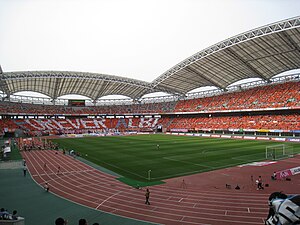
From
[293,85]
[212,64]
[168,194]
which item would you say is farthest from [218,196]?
[293,85]

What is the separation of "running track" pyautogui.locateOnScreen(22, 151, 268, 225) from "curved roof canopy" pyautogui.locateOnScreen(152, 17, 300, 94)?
34.1 m

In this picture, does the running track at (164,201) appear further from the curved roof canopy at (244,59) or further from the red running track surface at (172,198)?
the curved roof canopy at (244,59)

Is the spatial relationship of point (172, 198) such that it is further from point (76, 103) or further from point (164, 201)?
point (76, 103)

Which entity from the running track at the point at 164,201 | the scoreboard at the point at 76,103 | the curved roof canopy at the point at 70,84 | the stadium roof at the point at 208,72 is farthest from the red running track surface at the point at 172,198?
the scoreboard at the point at 76,103

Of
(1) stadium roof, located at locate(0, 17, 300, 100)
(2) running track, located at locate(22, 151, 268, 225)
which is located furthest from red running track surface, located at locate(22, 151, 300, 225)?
(1) stadium roof, located at locate(0, 17, 300, 100)

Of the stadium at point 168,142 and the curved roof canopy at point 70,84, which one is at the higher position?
the curved roof canopy at point 70,84

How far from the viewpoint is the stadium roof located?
43.4m

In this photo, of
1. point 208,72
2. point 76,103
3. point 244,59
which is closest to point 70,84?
point 76,103

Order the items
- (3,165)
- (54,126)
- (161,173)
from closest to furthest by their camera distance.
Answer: (161,173) → (3,165) → (54,126)

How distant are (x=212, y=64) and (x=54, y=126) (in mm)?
57863

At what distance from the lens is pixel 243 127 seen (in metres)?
63.3

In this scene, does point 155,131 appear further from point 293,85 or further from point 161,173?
point 161,173

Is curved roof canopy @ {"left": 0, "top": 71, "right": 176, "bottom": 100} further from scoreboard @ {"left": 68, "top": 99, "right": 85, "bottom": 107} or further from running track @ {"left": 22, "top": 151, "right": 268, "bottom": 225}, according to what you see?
running track @ {"left": 22, "top": 151, "right": 268, "bottom": 225}

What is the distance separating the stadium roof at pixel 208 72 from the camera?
43.4 metres
